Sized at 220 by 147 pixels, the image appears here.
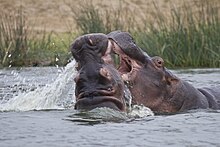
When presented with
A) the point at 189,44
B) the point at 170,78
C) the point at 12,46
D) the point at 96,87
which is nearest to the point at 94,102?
the point at 96,87

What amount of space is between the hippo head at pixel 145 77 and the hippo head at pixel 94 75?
0.33m

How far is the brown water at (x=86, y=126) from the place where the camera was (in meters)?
4.51

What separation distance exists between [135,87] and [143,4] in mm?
21968

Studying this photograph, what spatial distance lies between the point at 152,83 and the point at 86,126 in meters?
0.96

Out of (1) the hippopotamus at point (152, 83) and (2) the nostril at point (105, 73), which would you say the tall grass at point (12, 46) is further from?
(2) the nostril at point (105, 73)

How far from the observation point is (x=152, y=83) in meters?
5.74

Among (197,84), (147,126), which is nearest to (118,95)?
(147,126)

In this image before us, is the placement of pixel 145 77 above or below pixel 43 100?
above

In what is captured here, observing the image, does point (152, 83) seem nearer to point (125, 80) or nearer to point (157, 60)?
point (157, 60)

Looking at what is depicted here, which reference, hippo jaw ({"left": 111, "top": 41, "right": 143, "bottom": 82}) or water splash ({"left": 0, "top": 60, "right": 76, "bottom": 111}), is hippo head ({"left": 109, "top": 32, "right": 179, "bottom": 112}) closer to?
hippo jaw ({"left": 111, "top": 41, "right": 143, "bottom": 82})

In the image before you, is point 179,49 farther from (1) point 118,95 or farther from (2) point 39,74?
(1) point 118,95

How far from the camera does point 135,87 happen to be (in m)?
5.59

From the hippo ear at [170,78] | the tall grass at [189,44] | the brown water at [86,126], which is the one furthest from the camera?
the tall grass at [189,44]

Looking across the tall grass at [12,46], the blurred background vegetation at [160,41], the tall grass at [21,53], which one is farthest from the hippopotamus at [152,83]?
the tall grass at [12,46]
